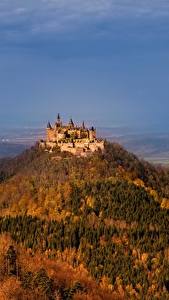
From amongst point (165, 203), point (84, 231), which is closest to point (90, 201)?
point (84, 231)

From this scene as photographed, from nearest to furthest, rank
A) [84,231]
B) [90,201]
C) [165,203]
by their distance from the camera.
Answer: [84,231] < [90,201] < [165,203]

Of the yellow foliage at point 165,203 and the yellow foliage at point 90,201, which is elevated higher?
the yellow foliage at point 90,201

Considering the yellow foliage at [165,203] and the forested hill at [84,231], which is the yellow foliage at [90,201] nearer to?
the forested hill at [84,231]

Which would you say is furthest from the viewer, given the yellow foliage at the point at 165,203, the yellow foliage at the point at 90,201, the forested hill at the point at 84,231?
the yellow foliage at the point at 165,203

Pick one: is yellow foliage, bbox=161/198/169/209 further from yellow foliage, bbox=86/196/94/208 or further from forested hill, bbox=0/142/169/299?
yellow foliage, bbox=86/196/94/208

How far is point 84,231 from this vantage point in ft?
488

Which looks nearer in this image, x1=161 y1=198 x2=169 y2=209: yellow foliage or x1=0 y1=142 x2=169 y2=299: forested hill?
x1=0 y1=142 x2=169 y2=299: forested hill

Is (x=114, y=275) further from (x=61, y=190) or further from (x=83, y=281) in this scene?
(x=61, y=190)

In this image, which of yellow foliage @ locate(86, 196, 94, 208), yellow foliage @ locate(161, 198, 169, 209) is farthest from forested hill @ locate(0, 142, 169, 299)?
yellow foliage @ locate(86, 196, 94, 208)

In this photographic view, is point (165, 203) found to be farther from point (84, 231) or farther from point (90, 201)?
point (84, 231)

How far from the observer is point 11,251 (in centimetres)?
12481

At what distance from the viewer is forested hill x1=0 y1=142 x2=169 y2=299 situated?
121 m

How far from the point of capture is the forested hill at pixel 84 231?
398 ft

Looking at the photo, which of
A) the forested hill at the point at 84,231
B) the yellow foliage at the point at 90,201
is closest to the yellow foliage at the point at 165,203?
the forested hill at the point at 84,231
